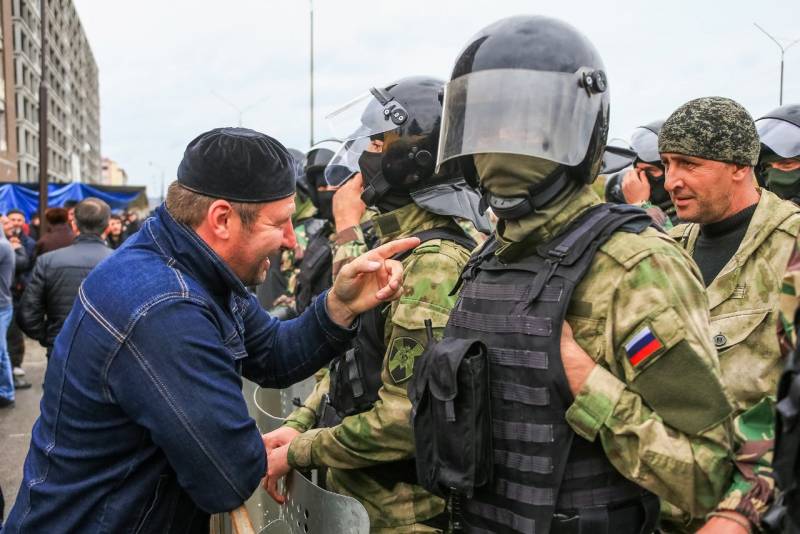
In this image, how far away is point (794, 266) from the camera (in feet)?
4.60

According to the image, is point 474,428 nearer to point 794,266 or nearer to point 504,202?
point 504,202

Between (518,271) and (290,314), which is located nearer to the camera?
(518,271)

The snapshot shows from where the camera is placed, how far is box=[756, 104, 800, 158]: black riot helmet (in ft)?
11.7

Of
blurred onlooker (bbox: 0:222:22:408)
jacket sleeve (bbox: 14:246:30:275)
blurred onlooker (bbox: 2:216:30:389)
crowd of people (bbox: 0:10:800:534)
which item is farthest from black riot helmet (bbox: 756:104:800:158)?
jacket sleeve (bbox: 14:246:30:275)

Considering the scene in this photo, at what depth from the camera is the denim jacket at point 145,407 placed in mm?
1848

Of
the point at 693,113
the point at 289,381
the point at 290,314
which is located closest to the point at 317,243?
the point at 290,314

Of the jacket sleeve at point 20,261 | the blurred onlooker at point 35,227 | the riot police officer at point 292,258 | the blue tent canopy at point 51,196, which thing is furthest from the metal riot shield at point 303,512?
the blue tent canopy at point 51,196

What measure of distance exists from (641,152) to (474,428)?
10.8 feet

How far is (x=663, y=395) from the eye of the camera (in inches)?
62.5

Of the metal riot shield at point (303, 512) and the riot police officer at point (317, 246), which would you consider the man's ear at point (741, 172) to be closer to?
the metal riot shield at point (303, 512)

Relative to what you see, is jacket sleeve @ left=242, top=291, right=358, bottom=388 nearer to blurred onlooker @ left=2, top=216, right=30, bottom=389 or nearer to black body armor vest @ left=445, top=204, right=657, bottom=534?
black body armor vest @ left=445, top=204, right=657, bottom=534

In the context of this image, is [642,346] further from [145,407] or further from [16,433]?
[16,433]

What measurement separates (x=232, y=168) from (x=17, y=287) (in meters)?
8.90

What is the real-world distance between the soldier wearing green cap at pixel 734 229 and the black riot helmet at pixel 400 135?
91cm
